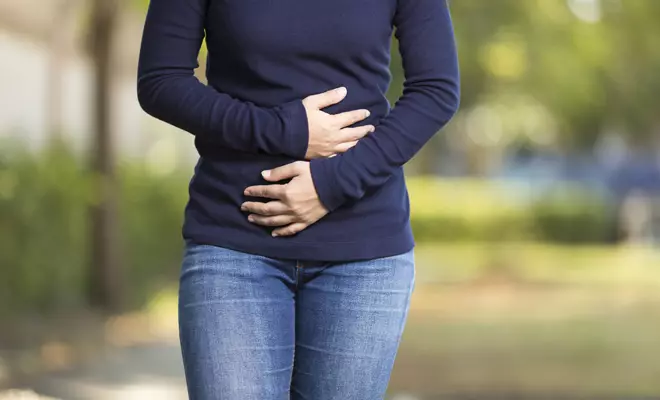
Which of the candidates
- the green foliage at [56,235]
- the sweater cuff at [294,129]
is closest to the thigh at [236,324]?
the sweater cuff at [294,129]

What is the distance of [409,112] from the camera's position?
8.06 feet

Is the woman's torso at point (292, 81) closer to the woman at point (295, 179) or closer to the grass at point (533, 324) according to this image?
the woman at point (295, 179)

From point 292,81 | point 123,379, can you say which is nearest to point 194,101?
point 292,81

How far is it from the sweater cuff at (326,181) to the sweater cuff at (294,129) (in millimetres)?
44

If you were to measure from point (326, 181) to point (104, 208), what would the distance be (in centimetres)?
807

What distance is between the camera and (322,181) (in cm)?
239

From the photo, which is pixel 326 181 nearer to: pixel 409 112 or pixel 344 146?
pixel 344 146

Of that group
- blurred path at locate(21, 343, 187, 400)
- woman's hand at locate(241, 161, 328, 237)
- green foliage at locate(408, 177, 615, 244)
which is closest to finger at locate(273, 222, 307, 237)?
woman's hand at locate(241, 161, 328, 237)

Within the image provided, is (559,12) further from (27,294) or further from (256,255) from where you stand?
(256,255)

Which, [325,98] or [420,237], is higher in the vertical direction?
[325,98]

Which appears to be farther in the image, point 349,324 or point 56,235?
point 56,235

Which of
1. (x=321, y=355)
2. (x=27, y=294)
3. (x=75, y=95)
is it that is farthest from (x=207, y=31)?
(x=75, y=95)

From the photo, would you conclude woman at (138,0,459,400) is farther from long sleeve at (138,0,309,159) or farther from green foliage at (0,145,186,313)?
green foliage at (0,145,186,313)

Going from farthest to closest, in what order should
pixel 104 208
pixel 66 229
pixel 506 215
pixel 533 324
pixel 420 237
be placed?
pixel 420 237 → pixel 506 215 → pixel 533 324 → pixel 104 208 → pixel 66 229
